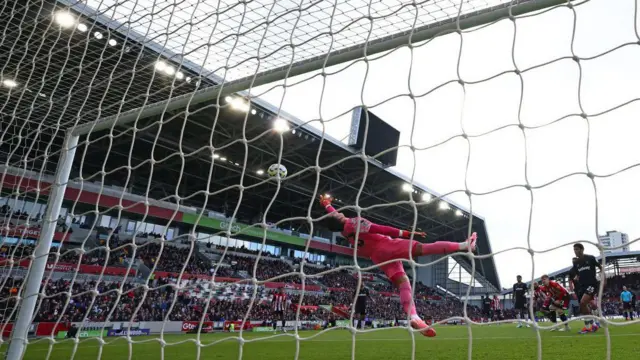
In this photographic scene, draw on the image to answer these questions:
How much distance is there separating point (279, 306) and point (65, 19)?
1617 cm

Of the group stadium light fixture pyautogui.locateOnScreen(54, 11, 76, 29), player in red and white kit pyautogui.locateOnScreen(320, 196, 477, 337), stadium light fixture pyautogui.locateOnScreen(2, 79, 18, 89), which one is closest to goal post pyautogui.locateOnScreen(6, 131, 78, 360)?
stadium light fixture pyautogui.locateOnScreen(54, 11, 76, 29)

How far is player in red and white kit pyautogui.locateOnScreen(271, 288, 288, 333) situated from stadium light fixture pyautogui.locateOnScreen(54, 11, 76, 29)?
1468 centimetres

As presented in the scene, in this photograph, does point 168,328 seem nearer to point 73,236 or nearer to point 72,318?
point 72,318

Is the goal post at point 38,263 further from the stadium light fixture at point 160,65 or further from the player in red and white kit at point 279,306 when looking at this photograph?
the player in red and white kit at point 279,306

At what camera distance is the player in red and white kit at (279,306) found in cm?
1786

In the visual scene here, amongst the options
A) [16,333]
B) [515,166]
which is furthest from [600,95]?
[16,333]

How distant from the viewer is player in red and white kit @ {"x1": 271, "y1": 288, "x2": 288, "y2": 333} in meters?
17.9

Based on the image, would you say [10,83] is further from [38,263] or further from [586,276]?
[586,276]

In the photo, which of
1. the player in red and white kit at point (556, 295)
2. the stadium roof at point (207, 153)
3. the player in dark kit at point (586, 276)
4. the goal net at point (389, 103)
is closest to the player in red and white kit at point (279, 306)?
the stadium roof at point (207, 153)

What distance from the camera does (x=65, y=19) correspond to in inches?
164

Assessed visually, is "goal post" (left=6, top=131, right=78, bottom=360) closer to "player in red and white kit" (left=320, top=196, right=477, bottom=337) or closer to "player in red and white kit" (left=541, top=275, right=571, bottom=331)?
"player in red and white kit" (left=320, top=196, right=477, bottom=337)

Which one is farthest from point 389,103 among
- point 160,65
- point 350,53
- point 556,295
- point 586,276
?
point 556,295

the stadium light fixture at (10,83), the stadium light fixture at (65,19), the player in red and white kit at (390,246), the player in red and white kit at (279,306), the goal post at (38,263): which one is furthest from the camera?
the player in red and white kit at (279,306)

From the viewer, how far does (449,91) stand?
255cm
